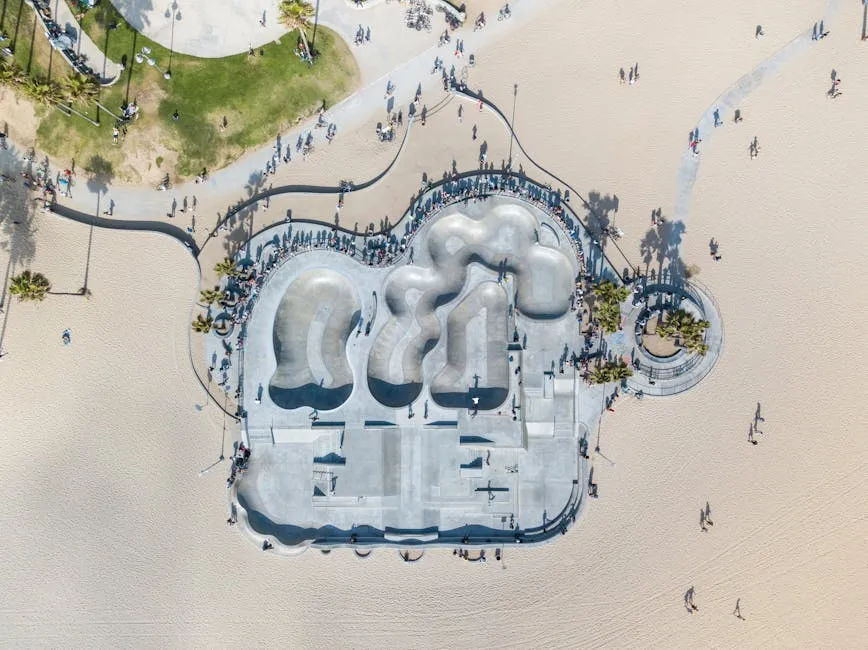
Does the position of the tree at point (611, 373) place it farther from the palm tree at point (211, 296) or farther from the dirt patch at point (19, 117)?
the dirt patch at point (19, 117)

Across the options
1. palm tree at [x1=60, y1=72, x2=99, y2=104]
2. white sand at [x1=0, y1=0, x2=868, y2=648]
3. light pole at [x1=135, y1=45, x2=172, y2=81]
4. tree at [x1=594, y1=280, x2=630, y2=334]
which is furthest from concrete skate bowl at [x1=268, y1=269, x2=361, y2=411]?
palm tree at [x1=60, y1=72, x2=99, y2=104]

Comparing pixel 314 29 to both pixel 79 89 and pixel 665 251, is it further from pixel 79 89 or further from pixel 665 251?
pixel 665 251

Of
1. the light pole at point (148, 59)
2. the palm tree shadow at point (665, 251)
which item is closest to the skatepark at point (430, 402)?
the palm tree shadow at point (665, 251)

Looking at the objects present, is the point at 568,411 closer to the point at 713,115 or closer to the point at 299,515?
the point at 299,515

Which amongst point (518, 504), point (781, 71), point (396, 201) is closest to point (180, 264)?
point (396, 201)

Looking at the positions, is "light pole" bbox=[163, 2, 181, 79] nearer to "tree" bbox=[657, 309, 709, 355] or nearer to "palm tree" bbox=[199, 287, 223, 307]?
"palm tree" bbox=[199, 287, 223, 307]

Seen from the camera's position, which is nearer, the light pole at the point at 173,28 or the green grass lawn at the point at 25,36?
the green grass lawn at the point at 25,36
